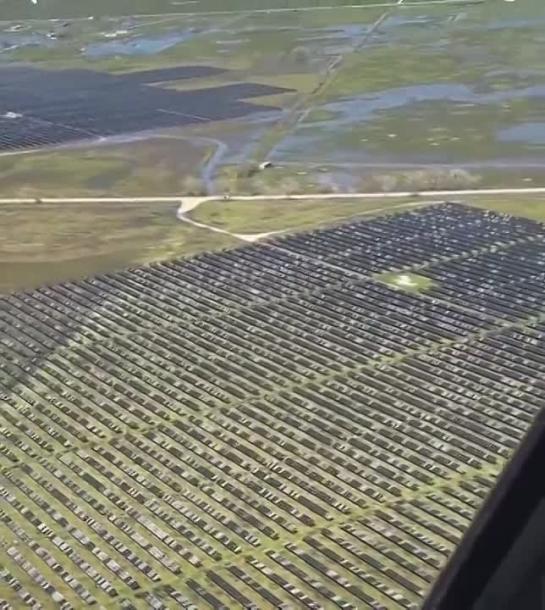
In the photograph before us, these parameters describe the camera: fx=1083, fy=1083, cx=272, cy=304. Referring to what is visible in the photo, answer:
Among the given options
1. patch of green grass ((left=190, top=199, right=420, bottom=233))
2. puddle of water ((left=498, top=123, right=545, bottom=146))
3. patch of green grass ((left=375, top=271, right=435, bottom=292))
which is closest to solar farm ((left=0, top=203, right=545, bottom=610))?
patch of green grass ((left=375, top=271, right=435, bottom=292))

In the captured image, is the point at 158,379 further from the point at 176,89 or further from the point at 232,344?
the point at 176,89

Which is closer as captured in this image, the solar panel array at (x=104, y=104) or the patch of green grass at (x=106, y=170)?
the patch of green grass at (x=106, y=170)

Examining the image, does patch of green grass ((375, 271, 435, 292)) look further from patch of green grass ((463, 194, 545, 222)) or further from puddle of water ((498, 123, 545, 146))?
puddle of water ((498, 123, 545, 146))

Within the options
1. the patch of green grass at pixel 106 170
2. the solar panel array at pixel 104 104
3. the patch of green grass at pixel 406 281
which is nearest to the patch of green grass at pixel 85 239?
the patch of green grass at pixel 106 170

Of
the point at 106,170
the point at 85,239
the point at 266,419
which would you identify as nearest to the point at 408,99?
the point at 106,170

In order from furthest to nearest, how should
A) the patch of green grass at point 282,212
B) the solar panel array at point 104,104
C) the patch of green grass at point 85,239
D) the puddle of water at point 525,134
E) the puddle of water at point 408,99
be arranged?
the solar panel array at point 104,104 → the puddle of water at point 408,99 → the puddle of water at point 525,134 → the patch of green grass at point 282,212 → the patch of green grass at point 85,239

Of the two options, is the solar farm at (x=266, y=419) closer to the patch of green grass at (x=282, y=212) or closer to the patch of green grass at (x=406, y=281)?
the patch of green grass at (x=406, y=281)
